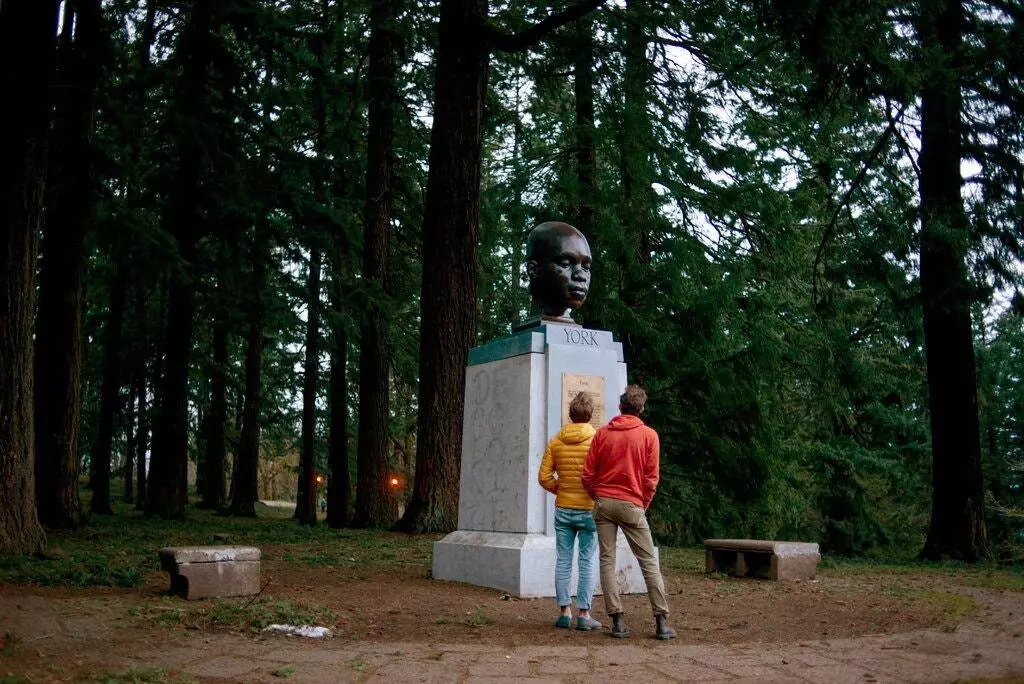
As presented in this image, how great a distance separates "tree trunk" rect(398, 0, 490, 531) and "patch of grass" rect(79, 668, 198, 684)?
25.7ft

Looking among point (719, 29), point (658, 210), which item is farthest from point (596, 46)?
point (658, 210)

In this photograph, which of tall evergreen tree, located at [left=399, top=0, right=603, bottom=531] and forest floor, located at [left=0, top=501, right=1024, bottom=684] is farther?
tall evergreen tree, located at [left=399, top=0, right=603, bottom=531]

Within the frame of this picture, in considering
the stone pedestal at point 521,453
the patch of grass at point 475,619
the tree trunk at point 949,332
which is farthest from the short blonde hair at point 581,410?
the tree trunk at point 949,332

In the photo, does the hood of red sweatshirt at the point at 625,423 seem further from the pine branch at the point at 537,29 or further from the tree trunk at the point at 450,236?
the pine branch at the point at 537,29

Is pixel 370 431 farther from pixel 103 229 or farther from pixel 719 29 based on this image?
pixel 719 29

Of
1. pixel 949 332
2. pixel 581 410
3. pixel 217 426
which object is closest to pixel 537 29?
pixel 581 410

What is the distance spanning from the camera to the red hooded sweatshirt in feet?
20.5

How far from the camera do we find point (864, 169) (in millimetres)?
13164

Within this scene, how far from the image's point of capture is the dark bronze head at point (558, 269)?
8570 mm

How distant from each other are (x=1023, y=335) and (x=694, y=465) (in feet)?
22.4

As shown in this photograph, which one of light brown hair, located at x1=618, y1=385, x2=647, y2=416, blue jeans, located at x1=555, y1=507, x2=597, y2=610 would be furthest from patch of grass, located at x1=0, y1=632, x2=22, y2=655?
light brown hair, located at x1=618, y1=385, x2=647, y2=416

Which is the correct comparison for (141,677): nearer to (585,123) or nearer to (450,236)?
(450,236)

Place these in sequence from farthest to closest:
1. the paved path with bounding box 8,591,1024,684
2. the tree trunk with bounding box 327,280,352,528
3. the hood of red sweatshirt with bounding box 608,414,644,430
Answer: the tree trunk with bounding box 327,280,352,528
the hood of red sweatshirt with bounding box 608,414,644,430
the paved path with bounding box 8,591,1024,684

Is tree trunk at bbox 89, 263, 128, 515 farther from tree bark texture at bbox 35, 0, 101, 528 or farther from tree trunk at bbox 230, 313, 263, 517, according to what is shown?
tree bark texture at bbox 35, 0, 101, 528
